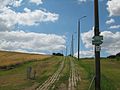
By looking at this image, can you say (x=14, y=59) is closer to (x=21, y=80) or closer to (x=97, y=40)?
(x=21, y=80)

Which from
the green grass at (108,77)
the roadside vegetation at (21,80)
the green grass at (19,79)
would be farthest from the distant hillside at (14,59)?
the green grass at (108,77)

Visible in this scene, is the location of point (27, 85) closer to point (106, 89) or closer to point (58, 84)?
point (58, 84)

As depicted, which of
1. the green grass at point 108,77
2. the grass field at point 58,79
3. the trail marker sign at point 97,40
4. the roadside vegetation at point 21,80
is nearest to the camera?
the trail marker sign at point 97,40

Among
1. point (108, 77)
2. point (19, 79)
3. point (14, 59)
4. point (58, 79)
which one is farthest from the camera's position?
point (14, 59)

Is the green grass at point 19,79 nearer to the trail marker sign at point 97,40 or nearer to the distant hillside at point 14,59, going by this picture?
the trail marker sign at point 97,40

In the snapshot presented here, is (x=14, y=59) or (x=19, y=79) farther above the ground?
(x=14, y=59)

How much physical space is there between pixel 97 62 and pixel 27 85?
34.3 ft

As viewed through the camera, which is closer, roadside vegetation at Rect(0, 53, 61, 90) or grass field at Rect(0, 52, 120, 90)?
grass field at Rect(0, 52, 120, 90)

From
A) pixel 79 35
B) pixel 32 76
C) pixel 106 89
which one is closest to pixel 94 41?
pixel 106 89

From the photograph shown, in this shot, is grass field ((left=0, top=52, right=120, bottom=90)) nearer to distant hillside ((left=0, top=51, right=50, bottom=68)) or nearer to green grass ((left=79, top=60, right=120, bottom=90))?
green grass ((left=79, top=60, right=120, bottom=90))

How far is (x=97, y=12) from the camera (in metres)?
22.1

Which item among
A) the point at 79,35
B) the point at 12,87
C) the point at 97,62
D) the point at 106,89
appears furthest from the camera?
the point at 79,35

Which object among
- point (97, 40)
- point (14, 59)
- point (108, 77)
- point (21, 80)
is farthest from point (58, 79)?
point (14, 59)

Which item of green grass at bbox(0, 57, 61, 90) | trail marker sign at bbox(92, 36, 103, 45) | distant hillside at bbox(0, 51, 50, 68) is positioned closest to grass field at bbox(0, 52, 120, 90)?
green grass at bbox(0, 57, 61, 90)
